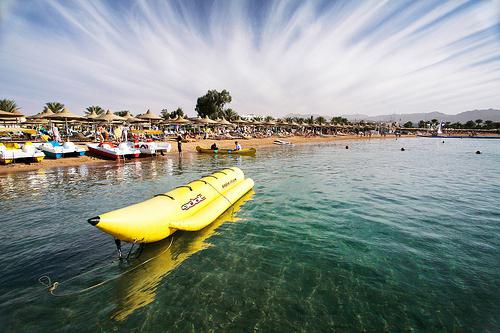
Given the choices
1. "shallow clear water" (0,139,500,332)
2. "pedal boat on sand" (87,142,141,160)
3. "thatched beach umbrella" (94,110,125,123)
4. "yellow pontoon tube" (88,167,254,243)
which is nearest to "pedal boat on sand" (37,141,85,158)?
"pedal boat on sand" (87,142,141,160)

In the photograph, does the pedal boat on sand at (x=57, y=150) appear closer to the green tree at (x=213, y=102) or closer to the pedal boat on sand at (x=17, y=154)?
the pedal boat on sand at (x=17, y=154)

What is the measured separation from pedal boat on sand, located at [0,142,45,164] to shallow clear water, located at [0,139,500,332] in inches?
498

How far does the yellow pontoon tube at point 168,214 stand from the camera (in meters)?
5.71

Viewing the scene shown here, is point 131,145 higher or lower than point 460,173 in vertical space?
higher

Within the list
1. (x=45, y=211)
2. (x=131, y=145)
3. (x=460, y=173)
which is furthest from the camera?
(x=131, y=145)

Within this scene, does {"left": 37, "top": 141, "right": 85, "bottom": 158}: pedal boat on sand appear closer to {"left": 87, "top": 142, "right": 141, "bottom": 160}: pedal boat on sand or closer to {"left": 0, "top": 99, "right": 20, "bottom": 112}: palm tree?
{"left": 87, "top": 142, "right": 141, "bottom": 160}: pedal boat on sand

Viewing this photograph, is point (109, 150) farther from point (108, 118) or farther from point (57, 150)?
point (108, 118)

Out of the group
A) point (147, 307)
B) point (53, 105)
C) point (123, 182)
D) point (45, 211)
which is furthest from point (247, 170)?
point (53, 105)

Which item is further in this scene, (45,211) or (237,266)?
(45,211)

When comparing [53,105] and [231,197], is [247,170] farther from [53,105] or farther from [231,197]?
[53,105]

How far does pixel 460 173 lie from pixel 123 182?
86.4 feet

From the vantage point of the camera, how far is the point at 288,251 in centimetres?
709

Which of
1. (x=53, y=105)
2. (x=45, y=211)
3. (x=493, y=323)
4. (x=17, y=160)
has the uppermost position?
(x=53, y=105)

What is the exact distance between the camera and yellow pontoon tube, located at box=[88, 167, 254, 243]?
571 centimetres
